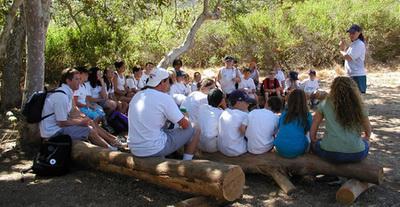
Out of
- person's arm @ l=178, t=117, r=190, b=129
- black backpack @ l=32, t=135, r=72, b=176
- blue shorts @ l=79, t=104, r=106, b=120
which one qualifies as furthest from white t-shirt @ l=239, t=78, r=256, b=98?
black backpack @ l=32, t=135, r=72, b=176

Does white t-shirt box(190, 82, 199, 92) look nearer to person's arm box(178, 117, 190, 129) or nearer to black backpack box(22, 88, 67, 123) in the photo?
black backpack box(22, 88, 67, 123)

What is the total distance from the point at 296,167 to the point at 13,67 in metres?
7.04

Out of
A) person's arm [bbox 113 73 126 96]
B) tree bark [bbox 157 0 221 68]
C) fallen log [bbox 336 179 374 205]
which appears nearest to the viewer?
fallen log [bbox 336 179 374 205]

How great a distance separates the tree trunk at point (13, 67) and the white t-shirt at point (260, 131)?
250 inches

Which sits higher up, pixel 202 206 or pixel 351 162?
pixel 351 162

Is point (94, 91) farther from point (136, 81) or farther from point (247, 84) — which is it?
point (247, 84)

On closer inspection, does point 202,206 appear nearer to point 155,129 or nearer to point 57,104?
point 155,129

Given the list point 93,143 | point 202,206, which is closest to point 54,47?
point 93,143

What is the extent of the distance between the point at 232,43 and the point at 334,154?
12306mm

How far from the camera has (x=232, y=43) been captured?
54.8ft

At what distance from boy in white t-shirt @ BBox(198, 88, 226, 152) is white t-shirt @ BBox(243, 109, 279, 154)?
0.40m

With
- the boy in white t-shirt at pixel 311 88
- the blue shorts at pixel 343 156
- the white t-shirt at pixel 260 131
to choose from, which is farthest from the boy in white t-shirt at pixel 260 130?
the boy in white t-shirt at pixel 311 88

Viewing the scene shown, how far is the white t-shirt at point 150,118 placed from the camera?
4.59 metres

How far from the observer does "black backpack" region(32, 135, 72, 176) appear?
5270mm
